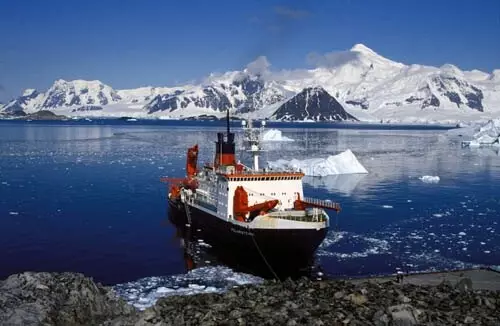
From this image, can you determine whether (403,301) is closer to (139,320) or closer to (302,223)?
(139,320)

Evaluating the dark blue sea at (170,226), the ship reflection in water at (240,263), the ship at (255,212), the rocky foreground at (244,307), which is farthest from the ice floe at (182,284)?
the rocky foreground at (244,307)

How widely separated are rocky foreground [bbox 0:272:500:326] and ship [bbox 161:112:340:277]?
8.87 m

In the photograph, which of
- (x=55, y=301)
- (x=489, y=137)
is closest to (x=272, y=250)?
(x=55, y=301)

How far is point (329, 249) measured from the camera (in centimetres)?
2858

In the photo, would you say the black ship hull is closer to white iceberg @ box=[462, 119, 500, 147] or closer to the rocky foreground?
the rocky foreground

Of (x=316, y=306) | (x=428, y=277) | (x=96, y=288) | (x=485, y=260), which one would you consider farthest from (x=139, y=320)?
(x=485, y=260)

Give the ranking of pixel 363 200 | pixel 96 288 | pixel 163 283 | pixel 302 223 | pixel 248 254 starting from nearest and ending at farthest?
pixel 96 288 < pixel 163 283 < pixel 302 223 < pixel 248 254 < pixel 363 200

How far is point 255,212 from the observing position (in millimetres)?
27500

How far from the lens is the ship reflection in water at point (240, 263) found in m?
25.5

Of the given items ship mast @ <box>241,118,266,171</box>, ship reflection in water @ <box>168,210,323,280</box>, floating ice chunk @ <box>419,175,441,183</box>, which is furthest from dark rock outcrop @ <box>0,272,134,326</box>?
floating ice chunk @ <box>419,175,441,183</box>

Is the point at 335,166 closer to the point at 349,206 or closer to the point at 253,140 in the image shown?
the point at 349,206

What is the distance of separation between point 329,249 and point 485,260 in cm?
745

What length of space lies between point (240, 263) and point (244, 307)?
11624mm

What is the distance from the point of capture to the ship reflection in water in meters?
25.5
